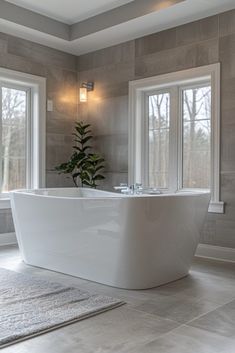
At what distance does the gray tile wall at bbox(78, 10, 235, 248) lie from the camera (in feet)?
12.7

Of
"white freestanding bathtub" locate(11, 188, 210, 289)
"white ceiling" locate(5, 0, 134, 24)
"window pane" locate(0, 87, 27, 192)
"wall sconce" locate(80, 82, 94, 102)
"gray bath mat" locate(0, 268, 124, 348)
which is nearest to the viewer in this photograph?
"gray bath mat" locate(0, 268, 124, 348)

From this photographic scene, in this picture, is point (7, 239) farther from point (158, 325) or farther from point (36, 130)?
point (158, 325)

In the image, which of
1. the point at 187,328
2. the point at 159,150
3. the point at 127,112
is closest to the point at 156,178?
the point at 159,150

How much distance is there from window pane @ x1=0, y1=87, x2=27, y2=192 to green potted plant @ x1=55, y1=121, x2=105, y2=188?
1.64 ft

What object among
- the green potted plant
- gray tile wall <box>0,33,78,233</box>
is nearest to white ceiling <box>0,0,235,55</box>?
gray tile wall <box>0,33,78,233</box>

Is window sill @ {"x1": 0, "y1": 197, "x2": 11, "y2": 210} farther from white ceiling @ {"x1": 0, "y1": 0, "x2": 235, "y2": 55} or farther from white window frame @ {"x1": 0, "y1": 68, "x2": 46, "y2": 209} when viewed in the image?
white ceiling @ {"x1": 0, "y1": 0, "x2": 235, "y2": 55}

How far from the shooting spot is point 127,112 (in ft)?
15.8

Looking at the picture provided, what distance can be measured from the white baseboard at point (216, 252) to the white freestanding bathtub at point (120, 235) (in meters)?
0.76

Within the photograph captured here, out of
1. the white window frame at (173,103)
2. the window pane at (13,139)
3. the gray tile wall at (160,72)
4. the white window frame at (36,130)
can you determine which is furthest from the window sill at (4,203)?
the white window frame at (173,103)

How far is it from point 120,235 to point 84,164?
7.46 ft

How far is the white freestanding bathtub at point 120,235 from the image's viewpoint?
2787mm

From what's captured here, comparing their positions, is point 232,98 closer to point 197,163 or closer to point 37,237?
point 197,163

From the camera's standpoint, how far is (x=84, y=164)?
4.96 metres

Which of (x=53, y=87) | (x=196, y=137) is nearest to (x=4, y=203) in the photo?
(x=53, y=87)
